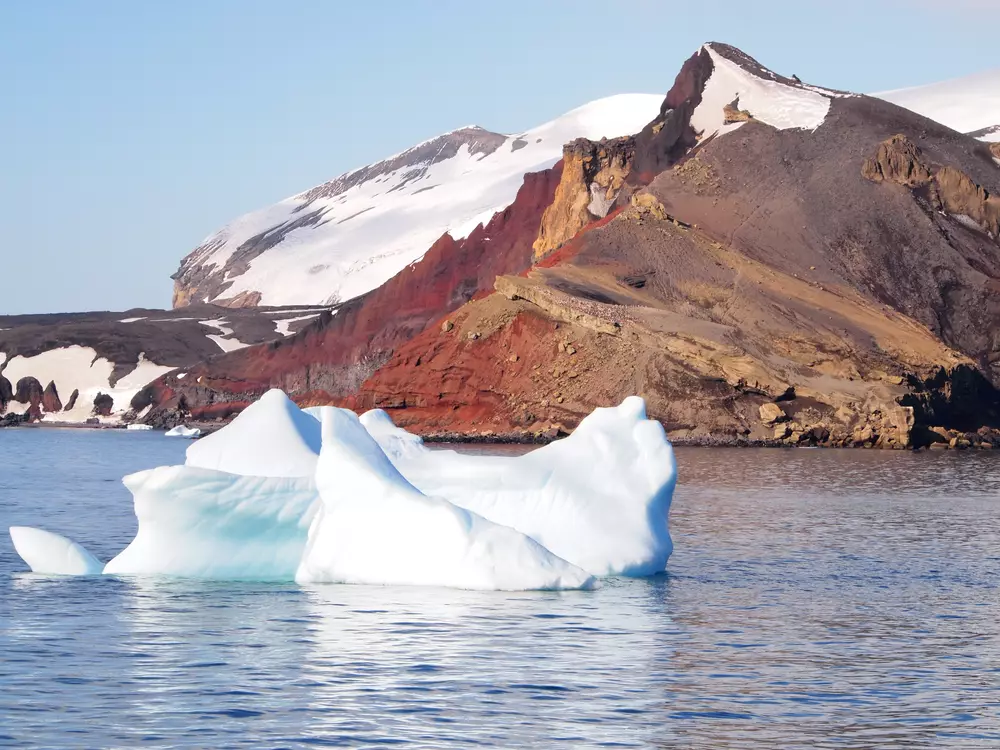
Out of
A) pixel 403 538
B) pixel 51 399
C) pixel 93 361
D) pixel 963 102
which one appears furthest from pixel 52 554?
pixel 963 102

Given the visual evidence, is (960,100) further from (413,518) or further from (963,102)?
(413,518)

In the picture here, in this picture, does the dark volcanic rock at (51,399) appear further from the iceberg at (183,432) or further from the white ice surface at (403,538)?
the white ice surface at (403,538)

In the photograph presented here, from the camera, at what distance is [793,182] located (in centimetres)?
11275

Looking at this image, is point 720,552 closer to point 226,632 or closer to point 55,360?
point 226,632

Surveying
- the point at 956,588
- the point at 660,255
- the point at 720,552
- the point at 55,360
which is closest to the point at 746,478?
the point at 720,552

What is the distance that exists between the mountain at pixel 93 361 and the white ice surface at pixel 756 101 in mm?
38481

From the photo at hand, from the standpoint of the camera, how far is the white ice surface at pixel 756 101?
120 m

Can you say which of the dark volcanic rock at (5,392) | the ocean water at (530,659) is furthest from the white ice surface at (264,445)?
the dark volcanic rock at (5,392)

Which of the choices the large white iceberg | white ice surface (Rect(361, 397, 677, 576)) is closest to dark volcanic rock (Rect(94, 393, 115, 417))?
the large white iceberg

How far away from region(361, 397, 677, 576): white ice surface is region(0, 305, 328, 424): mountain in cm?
11245

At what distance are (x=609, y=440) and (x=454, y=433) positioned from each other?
6725 cm

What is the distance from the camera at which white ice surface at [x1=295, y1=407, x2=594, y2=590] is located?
22.5m

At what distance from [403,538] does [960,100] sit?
15949 cm

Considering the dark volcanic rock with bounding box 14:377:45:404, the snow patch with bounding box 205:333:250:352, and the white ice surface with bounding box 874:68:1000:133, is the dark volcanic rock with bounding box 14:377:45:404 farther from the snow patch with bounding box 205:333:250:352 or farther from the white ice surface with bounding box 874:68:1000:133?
the white ice surface with bounding box 874:68:1000:133
